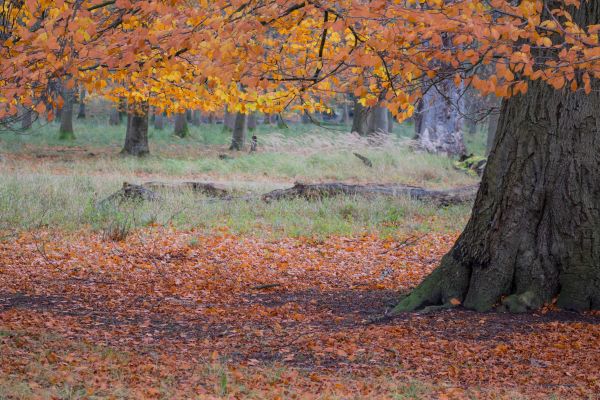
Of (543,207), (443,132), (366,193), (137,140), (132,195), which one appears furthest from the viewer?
(137,140)

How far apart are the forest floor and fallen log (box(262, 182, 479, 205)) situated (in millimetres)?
438

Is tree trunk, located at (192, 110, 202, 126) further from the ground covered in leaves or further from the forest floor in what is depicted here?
the ground covered in leaves

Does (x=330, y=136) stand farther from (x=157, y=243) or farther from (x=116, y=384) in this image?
(x=116, y=384)

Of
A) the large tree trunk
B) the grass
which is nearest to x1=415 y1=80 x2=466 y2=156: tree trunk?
the grass

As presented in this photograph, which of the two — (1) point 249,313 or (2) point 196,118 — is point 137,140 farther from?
(2) point 196,118

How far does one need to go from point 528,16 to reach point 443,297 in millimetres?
2605

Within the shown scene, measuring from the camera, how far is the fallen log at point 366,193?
41.3 feet

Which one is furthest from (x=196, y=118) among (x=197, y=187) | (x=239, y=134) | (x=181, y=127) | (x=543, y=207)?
(x=543, y=207)

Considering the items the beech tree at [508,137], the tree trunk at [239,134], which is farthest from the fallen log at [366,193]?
the tree trunk at [239,134]

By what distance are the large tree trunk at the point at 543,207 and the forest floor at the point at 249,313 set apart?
0.83 ft

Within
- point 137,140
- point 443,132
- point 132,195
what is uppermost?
point 443,132

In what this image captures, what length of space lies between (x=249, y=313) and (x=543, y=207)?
2.71 meters

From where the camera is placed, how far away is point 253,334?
5602 millimetres

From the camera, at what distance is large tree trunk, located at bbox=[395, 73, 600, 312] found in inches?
232
